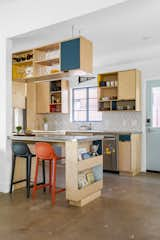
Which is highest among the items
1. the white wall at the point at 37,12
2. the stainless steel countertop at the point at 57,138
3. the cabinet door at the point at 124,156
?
the white wall at the point at 37,12

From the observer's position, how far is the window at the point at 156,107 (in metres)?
5.68

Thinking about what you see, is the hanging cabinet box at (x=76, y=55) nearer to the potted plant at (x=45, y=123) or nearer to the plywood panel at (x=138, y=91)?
the plywood panel at (x=138, y=91)

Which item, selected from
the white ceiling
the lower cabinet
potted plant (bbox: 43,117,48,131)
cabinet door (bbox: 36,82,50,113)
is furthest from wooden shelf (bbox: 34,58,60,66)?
potted plant (bbox: 43,117,48,131)

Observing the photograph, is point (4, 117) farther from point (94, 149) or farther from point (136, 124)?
point (136, 124)

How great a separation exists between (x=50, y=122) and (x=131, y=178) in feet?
11.3

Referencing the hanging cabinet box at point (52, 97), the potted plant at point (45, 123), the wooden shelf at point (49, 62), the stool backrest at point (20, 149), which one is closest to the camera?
the stool backrest at point (20, 149)

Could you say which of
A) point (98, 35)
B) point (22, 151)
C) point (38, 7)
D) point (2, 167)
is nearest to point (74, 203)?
point (22, 151)

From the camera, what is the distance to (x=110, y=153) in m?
5.67

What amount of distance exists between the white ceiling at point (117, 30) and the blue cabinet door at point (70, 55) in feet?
1.05

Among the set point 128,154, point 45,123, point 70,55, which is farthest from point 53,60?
point 45,123

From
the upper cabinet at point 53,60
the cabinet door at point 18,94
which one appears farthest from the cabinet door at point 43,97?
the upper cabinet at point 53,60

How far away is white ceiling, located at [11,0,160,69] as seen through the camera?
3740 millimetres

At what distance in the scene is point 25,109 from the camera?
7.34 meters

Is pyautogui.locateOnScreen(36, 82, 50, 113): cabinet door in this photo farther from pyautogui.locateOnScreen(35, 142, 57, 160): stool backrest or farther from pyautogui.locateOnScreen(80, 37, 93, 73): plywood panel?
pyautogui.locateOnScreen(35, 142, 57, 160): stool backrest
